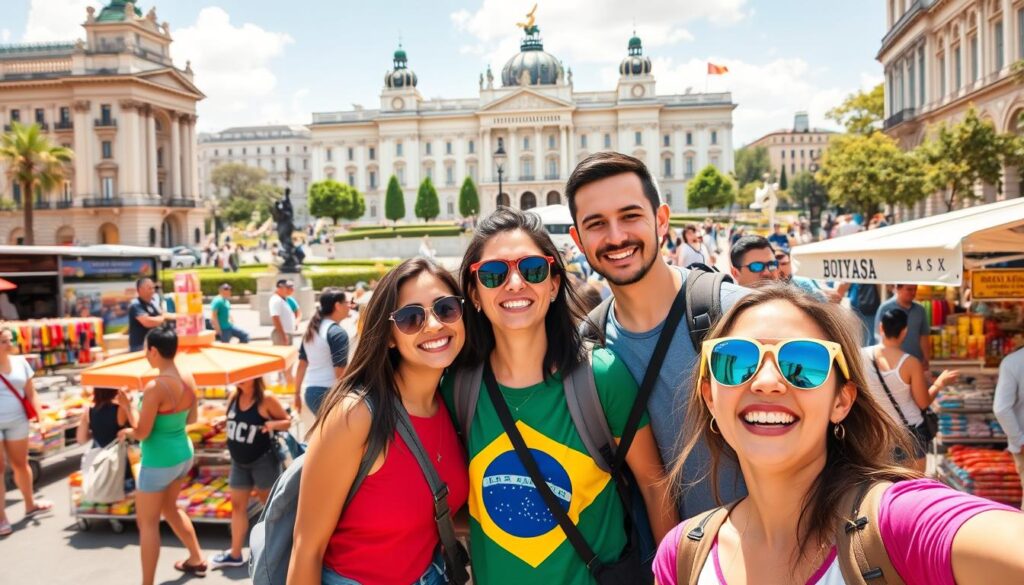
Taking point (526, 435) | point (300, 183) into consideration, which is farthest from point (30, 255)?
point (300, 183)

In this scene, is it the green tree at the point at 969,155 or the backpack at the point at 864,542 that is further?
the green tree at the point at 969,155

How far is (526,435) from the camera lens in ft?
7.34

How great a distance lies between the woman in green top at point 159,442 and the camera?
478 centimetres

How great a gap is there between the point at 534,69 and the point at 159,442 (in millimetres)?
79791

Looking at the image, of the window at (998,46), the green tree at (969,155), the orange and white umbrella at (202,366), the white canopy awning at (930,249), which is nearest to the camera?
the white canopy awning at (930,249)

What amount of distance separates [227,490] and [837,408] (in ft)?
19.9

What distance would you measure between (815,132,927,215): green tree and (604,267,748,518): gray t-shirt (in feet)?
94.6

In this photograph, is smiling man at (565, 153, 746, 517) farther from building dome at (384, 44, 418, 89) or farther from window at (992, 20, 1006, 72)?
building dome at (384, 44, 418, 89)

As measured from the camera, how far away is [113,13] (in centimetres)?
5450

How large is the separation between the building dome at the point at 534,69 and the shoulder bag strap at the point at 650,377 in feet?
265

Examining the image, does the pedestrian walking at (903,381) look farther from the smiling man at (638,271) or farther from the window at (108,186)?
the window at (108,186)

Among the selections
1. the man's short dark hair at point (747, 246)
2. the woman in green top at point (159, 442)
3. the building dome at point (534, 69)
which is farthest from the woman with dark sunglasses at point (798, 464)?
the building dome at point (534, 69)

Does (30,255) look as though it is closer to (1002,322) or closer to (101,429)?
(101,429)

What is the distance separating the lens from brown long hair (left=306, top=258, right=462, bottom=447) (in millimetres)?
2285
